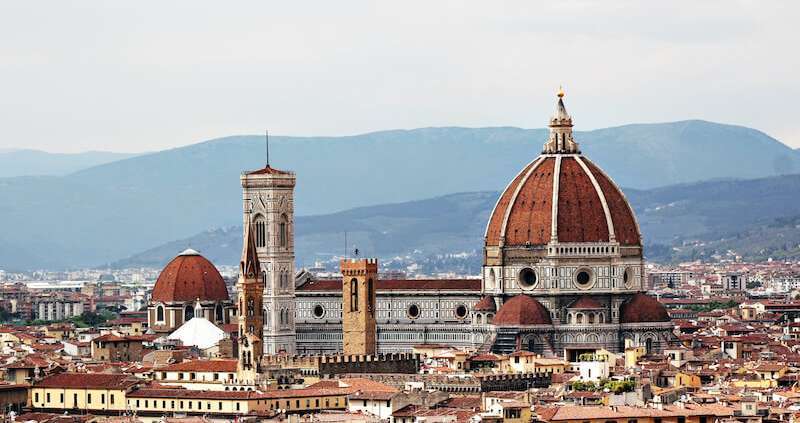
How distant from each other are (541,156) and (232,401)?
4727cm

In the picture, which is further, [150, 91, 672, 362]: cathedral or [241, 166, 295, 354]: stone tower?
[241, 166, 295, 354]: stone tower

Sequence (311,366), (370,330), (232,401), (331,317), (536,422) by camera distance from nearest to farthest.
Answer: (536,422), (232,401), (311,366), (370,330), (331,317)

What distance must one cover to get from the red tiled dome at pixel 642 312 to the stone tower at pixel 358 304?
1093 centimetres

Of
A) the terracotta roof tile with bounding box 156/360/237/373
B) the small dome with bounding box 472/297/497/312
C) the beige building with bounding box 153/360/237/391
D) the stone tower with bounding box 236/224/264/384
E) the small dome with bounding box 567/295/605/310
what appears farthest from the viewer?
the small dome with bounding box 472/297/497/312

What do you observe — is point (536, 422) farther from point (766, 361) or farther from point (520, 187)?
point (520, 187)

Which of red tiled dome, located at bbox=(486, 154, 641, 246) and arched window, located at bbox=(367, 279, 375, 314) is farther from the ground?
red tiled dome, located at bbox=(486, 154, 641, 246)

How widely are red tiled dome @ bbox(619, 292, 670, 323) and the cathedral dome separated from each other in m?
3.08

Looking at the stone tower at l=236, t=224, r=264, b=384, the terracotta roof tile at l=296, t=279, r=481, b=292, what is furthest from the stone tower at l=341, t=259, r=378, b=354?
the stone tower at l=236, t=224, r=264, b=384

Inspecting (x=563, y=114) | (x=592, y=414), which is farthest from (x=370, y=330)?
(x=592, y=414)

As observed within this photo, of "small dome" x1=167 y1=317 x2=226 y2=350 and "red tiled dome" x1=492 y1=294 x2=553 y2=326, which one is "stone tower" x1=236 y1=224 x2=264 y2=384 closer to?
"small dome" x1=167 y1=317 x2=226 y2=350

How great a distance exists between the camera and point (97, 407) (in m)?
85.7

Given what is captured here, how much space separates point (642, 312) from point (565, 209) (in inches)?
225

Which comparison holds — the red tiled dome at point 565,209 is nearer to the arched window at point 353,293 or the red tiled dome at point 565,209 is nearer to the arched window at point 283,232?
the arched window at point 353,293

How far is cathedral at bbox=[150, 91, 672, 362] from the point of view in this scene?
4756 inches
